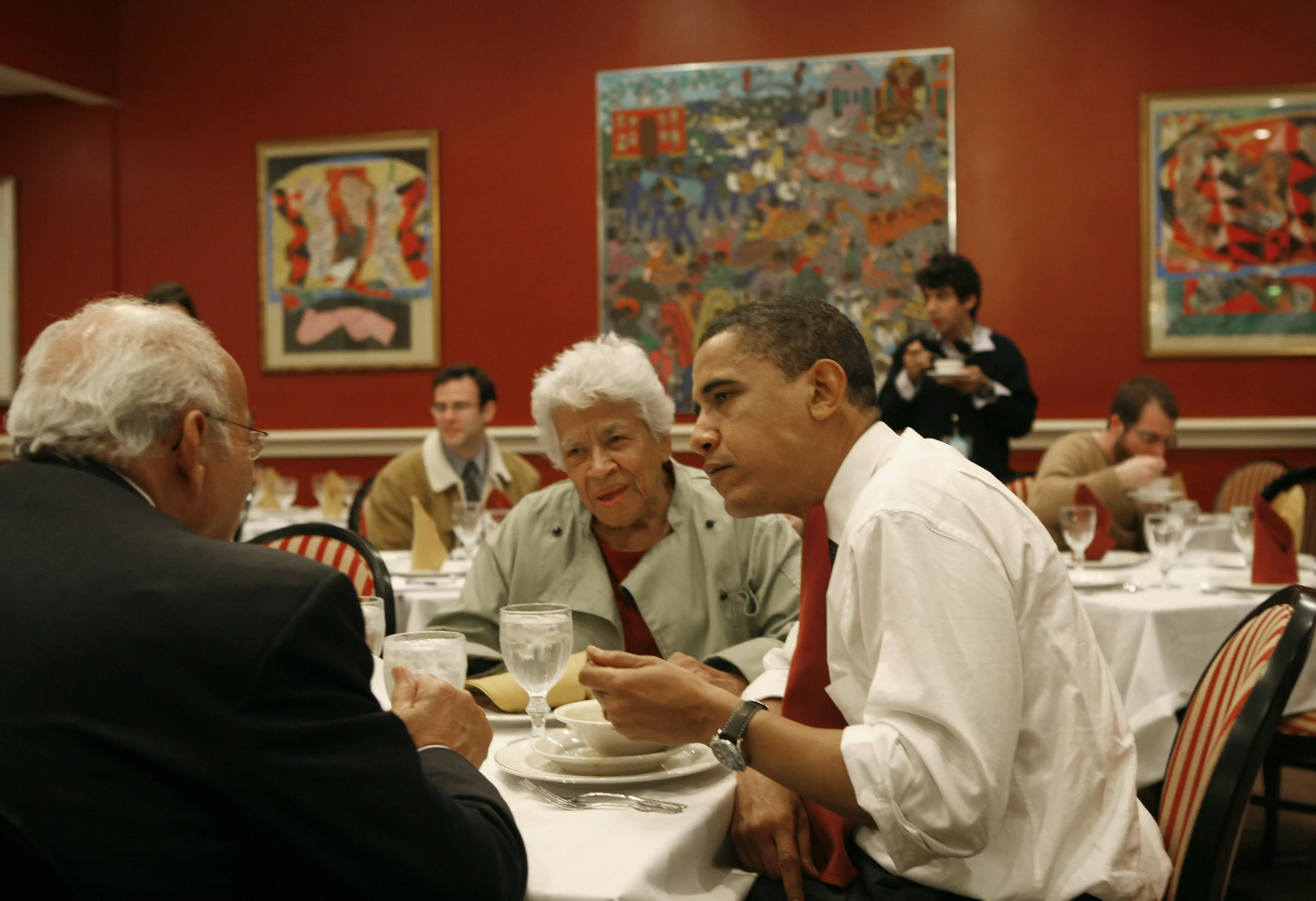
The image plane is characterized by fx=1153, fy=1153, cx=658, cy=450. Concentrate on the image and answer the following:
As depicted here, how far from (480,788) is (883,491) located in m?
0.53

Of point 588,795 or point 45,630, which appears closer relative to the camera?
point 45,630

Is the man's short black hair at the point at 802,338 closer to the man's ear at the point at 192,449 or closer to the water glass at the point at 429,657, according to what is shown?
the water glass at the point at 429,657

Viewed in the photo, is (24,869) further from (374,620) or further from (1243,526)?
(1243,526)

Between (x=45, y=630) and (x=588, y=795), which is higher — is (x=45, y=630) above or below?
above

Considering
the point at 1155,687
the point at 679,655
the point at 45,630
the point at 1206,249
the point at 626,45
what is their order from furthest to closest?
the point at 626,45 → the point at 1206,249 → the point at 1155,687 → the point at 679,655 → the point at 45,630

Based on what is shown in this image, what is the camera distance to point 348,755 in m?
0.94

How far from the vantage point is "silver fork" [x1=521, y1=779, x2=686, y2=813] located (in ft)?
4.35

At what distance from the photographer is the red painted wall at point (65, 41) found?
605 centimetres

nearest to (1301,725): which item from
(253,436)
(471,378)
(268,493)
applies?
(253,436)

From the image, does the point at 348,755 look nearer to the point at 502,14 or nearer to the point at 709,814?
the point at 709,814

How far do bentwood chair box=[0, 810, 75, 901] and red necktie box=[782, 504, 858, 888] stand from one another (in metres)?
0.83

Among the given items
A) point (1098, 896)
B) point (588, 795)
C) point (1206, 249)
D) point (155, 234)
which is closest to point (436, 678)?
point (588, 795)

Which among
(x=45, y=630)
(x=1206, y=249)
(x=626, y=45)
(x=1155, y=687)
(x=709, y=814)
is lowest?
(x=1155, y=687)

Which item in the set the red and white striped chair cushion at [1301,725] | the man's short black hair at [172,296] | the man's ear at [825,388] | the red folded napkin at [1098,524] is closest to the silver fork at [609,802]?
the man's ear at [825,388]
